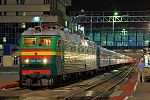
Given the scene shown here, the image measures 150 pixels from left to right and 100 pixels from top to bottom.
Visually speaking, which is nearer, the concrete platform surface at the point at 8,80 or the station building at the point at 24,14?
the concrete platform surface at the point at 8,80

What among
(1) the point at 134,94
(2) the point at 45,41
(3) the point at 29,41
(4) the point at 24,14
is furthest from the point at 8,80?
(4) the point at 24,14

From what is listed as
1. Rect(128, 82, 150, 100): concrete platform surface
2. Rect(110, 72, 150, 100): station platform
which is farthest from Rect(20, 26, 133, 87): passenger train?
Rect(128, 82, 150, 100): concrete platform surface

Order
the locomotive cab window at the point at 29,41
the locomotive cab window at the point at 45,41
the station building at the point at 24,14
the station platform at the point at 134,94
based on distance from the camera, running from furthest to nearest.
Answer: the station building at the point at 24,14, the locomotive cab window at the point at 29,41, the locomotive cab window at the point at 45,41, the station platform at the point at 134,94

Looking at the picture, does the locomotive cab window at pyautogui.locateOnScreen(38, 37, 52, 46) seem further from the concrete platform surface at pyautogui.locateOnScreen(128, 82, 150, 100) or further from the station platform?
the concrete platform surface at pyautogui.locateOnScreen(128, 82, 150, 100)

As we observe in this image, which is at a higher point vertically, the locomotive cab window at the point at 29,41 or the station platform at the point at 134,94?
the locomotive cab window at the point at 29,41

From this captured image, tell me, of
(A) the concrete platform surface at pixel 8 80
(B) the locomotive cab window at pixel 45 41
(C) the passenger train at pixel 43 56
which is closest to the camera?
(C) the passenger train at pixel 43 56

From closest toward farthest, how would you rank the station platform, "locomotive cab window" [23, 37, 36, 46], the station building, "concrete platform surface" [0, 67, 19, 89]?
the station platform
"locomotive cab window" [23, 37, 36, 46]
"concrete platform surface" [0, 67, 19, 89]
the station building

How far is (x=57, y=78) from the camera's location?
2041 centimetres

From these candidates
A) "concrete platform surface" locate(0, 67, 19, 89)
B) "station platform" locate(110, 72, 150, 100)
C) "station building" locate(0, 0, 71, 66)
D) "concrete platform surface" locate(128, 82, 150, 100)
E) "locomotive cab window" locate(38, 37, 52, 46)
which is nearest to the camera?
"concrete platform surface" locate(128, 82, 150, 100)

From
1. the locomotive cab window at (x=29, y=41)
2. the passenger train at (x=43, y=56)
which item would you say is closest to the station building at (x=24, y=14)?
the passenger train at (x=43, y=56)

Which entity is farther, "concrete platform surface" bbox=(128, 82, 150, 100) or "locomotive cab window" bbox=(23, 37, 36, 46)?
"locomotive cab window" bbox=(23, 37, 36, 46)

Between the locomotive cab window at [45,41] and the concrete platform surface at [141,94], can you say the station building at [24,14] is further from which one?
the concrete platform surface at [141,94]

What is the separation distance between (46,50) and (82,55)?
7.79 meters

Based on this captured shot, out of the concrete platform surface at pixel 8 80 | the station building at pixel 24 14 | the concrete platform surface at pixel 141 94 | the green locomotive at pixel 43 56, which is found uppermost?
the station building at pixel 24 14
